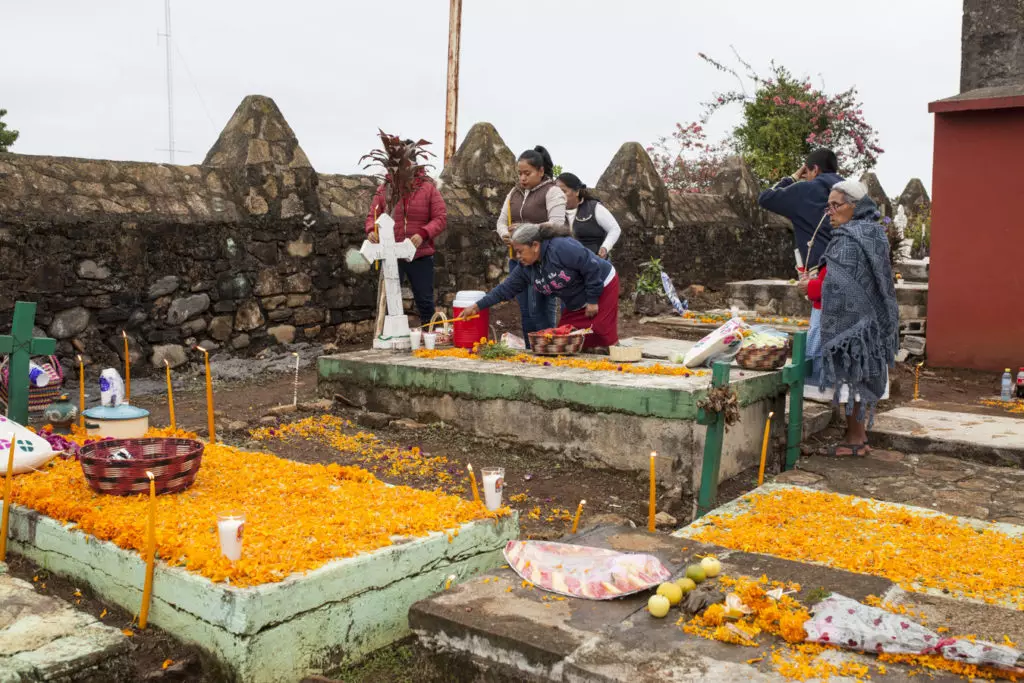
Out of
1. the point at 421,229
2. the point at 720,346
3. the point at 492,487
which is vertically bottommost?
the point at 492,487

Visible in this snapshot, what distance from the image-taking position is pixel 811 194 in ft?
23.8

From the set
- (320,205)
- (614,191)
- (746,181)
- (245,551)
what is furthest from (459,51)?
(245,551)

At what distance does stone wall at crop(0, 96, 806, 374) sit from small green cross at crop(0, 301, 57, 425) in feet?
5.78

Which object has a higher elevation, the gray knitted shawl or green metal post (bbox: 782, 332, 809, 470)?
the gray knitted shawl

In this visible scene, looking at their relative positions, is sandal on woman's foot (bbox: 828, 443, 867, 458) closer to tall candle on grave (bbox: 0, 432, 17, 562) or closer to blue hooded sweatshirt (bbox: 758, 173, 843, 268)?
blue hooded sweatshirt (bbox: 758, 173, 843, 268)

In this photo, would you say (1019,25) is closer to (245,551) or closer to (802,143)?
(802,143)

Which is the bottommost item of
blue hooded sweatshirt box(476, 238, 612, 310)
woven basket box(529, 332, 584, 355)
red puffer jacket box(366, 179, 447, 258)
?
woven basket box(529, 332, 584, 355)

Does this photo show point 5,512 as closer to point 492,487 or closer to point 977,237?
point 492,487

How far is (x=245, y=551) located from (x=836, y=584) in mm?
2022

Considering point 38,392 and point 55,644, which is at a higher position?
point 38,392

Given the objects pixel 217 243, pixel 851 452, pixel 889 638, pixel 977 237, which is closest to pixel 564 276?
pixel 851 452

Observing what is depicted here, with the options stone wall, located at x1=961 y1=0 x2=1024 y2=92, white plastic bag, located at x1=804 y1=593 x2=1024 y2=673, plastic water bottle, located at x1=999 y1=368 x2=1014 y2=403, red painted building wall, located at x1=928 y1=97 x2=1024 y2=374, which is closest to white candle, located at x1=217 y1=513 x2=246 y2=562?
white plastic bag, located at x1=804 y1=593 x2=1024 y2=673

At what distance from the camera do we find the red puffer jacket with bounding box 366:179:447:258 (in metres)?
7.97

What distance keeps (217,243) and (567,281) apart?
3.34m
